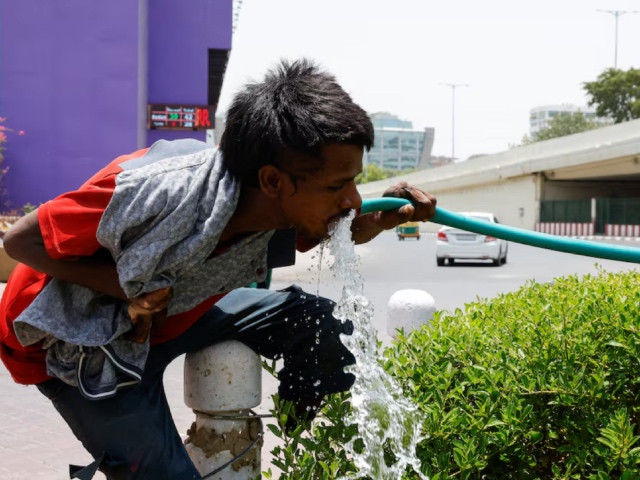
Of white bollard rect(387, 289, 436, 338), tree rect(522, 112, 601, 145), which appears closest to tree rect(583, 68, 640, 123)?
tree rect(522, 112, 601, 145)

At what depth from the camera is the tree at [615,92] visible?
43.5 metres

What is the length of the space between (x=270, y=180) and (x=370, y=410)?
0.73m

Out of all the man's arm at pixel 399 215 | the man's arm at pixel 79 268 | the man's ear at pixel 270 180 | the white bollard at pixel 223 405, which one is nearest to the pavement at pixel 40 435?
the white bollard at pixel 223 405

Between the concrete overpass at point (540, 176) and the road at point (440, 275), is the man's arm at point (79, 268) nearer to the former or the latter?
the road at point (440, 275)

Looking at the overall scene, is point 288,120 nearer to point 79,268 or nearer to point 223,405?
point 79,268

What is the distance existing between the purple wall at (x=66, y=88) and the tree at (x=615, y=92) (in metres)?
33.1

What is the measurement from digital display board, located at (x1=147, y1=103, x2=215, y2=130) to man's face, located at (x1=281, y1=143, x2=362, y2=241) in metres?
16.1

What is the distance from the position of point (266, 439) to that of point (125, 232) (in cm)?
261

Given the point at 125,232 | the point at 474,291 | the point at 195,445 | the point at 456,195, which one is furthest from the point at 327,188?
the point at 456,195

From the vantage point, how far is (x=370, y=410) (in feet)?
7.39

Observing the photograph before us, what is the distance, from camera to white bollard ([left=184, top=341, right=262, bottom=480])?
2338 mm

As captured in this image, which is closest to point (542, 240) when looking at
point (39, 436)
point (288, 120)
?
point (288, 120)

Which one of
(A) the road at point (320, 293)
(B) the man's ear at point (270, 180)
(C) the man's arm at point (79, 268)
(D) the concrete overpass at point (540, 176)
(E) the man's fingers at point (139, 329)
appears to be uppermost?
(D) the concrete overpass at point (540, 176)

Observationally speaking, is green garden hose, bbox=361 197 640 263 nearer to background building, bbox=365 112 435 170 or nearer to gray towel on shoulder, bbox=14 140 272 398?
gray towel on shoulder, bbox=14 140 272 398
